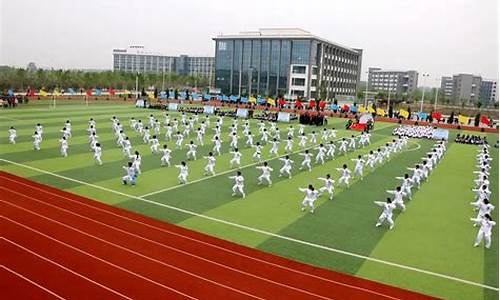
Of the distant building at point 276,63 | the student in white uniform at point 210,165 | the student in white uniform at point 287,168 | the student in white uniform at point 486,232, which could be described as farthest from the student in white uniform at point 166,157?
the distant building at point 276,63

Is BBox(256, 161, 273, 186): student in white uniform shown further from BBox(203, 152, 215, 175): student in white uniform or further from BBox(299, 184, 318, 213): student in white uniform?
BBox(299, 184, 318, 213): student in white uniform

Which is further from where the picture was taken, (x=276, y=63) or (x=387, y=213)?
(x=276, y=63)

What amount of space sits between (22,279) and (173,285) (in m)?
3.73

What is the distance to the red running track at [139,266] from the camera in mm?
10727

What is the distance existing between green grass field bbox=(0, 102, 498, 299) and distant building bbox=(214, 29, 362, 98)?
7277 centimetres

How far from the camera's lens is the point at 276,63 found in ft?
337

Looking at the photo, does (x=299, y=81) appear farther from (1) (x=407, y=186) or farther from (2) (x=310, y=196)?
(2) (x=310, y=196)

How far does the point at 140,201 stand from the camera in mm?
17766

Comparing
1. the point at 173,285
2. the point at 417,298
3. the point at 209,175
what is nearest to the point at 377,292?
the point at 417,298

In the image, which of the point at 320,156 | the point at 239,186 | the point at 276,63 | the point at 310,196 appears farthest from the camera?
the point at 276,63

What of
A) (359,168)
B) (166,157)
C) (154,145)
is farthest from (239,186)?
(154,145)

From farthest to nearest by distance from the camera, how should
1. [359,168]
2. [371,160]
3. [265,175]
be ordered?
[371,160] < [359,168] < [265,175]

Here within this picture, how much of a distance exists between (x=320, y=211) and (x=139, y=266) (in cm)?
811

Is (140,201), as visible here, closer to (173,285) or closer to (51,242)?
(51,242)
